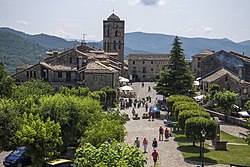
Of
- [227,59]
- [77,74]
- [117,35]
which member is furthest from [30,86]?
[117,35]

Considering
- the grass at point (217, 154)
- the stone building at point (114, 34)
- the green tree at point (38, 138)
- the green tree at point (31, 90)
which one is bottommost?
the grass at point (217, 154)

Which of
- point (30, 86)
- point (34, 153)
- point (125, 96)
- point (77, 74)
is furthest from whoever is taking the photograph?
point (125, 96)

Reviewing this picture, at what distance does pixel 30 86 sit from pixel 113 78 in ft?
41.2

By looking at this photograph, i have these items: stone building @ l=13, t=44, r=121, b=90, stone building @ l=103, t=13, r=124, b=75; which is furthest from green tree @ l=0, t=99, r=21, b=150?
stone building @ l=103, t=13, r=124, b=75

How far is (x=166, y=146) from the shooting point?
31.3m

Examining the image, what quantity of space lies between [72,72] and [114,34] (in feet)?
175

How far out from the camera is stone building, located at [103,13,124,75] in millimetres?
110125

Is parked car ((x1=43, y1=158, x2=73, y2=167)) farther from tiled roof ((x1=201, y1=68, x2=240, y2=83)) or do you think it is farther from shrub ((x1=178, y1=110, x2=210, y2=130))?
tiled roof ((x1=201, y1=68, x2=240, y2=83))

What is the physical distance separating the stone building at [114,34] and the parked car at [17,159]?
278 ft

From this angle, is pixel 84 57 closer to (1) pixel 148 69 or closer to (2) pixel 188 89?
(2) pixel 188 89

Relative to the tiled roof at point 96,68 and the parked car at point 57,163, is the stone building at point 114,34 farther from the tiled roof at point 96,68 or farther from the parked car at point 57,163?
the parked car at point 57,163

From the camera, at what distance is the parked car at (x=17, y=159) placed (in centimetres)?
2544

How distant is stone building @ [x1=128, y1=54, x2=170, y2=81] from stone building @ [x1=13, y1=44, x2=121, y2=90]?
50.1 meters

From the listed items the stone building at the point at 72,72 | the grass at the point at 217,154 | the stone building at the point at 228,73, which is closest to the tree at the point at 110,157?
the grass at the point at 217,154
